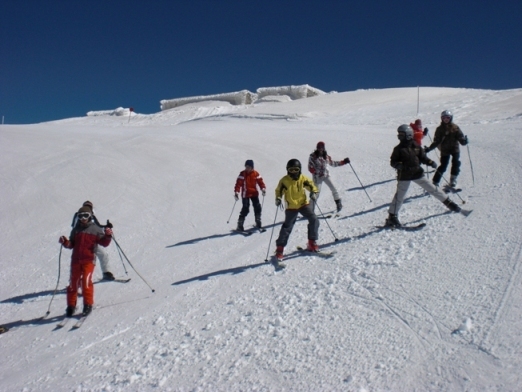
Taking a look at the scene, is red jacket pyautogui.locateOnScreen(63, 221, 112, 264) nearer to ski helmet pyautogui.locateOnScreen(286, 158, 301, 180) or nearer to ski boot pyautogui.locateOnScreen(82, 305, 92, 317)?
ski boot pyautogui.locateOnScreen(82, 305, 92, 317)

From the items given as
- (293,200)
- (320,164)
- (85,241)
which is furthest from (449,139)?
(85,241)

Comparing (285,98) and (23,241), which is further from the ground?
(285,98)

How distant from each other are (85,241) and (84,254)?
0.20 meters

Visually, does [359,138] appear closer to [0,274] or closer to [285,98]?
[0,274]

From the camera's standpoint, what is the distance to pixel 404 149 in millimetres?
7426

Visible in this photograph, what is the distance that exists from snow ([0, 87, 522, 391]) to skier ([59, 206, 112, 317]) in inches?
15.5

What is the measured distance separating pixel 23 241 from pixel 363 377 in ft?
33.5

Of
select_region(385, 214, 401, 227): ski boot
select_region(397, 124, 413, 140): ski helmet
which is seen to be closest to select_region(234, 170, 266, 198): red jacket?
select_region(385, 214, 401, 227): ski boot

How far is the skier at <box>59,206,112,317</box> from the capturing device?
645 centimetres

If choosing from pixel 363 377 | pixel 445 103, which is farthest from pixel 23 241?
pixel 445 103

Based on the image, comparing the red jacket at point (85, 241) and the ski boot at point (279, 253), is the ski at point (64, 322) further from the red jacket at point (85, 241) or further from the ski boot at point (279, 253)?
the ski boot at point (279, 253)

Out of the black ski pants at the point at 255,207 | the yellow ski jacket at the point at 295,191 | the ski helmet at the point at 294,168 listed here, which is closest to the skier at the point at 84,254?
the yellow ski jacket at the point at 295,191

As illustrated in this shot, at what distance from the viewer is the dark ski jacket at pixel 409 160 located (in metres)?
7.38

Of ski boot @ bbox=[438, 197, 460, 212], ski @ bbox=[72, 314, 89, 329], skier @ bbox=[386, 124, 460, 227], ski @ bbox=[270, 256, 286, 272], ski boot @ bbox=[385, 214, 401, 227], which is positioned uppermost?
skier @ bbox=[386, 124, 460, 227]
